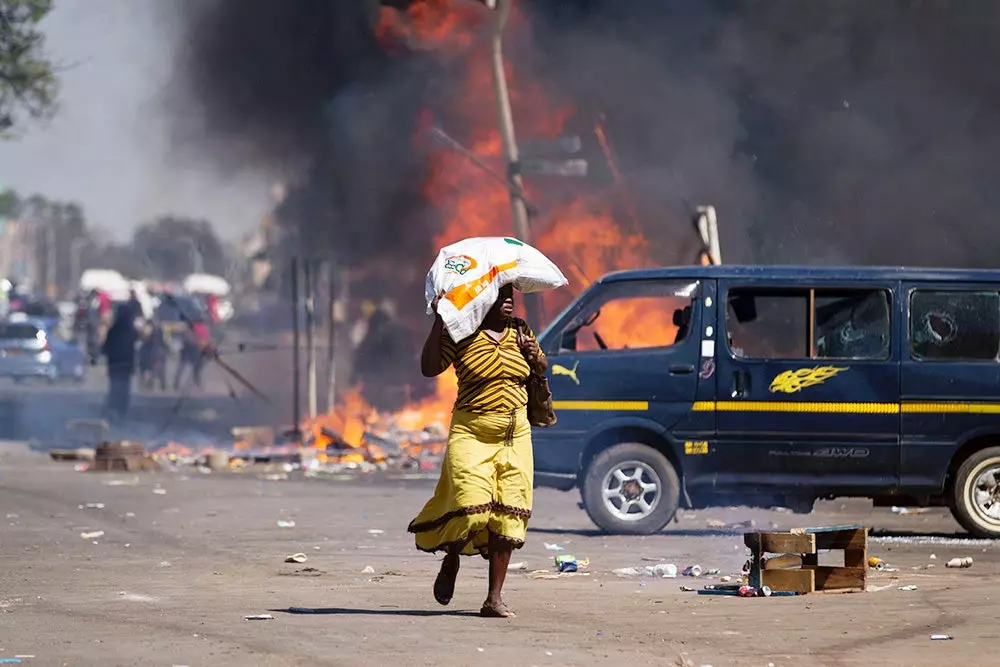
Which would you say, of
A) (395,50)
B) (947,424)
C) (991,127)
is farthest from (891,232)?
(947,424)

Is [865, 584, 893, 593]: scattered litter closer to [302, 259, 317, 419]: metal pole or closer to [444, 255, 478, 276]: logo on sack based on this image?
[444, 255, 478, 276]: logo on sack

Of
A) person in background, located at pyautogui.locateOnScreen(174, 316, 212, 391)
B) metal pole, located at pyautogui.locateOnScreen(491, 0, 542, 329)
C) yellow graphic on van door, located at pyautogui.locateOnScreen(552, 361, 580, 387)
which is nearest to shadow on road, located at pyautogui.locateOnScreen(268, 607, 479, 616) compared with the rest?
yellow graphic on van door, located at pyautogui.locateOnScreen(552, 361, 580, 387)

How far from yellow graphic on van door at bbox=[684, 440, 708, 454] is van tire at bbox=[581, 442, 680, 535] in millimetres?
181

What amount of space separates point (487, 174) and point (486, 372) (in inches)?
707

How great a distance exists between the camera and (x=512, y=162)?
25234mm

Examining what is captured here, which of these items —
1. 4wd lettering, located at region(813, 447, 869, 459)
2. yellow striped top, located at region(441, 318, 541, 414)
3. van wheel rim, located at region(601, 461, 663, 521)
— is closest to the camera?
yellow striped top, located at region(441, 318, 541, 414)

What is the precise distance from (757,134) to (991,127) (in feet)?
10.7

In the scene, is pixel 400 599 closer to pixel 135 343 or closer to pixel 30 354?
pixel 135 343

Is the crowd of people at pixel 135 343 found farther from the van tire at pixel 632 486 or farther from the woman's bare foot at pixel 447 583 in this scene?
the woman's bare foot at pixel 447 583

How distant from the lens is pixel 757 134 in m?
26.5

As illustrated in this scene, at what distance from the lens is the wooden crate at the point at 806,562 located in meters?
9.66

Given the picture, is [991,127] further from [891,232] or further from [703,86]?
[703,86]

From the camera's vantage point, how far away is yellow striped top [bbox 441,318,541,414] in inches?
343

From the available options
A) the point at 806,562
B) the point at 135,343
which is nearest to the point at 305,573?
the point at 806,562
